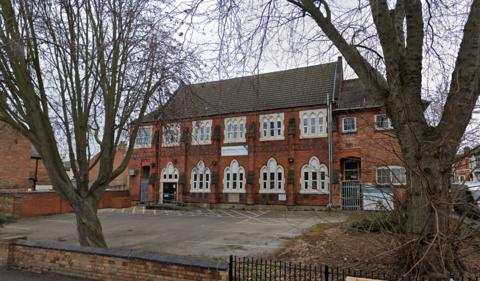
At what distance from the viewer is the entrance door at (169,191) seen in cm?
3007

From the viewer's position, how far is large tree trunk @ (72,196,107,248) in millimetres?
8820

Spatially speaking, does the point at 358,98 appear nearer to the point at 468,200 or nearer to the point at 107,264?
the point at 468,200

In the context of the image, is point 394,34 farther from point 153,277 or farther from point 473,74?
point 153,277

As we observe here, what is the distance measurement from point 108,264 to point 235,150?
20486 mm

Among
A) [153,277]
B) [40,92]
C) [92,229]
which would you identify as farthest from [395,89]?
[40,92]

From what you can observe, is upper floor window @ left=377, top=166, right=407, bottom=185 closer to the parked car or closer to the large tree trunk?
the parked car

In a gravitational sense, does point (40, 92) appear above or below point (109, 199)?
above

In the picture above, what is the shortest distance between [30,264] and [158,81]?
5819 millimetres

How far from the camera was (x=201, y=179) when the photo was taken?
28.9 metres

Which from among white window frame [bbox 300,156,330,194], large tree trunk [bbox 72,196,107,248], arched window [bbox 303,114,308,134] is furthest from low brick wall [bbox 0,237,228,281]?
arched window [bbox 303,114,308,134]

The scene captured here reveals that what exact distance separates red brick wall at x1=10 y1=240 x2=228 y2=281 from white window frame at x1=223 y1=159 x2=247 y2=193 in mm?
19048

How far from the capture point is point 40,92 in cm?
905

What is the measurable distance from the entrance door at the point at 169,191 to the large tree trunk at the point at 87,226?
21.0 meters

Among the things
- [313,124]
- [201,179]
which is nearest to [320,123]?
[313,124]
